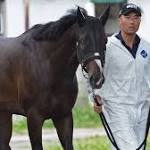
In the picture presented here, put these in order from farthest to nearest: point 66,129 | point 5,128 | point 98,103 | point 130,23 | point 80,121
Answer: point 80,121 < point 5,128 < point 66,129 < point 98,103 < point 130,23

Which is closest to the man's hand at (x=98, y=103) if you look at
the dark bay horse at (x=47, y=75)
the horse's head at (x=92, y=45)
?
the horse's head at (x=92, y=45)

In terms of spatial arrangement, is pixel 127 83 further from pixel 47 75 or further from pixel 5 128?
pixel 5 128

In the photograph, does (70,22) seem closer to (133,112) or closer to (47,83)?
(47,83)

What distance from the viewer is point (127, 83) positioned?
277 inches

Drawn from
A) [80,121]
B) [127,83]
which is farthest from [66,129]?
[80,121]

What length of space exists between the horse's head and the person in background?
13cm

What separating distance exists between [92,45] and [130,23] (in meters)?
0.42

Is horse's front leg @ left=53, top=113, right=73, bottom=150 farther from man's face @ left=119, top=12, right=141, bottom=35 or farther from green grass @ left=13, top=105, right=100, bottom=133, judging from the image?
green grass @ left=13, top=105, right=100, bottom=133

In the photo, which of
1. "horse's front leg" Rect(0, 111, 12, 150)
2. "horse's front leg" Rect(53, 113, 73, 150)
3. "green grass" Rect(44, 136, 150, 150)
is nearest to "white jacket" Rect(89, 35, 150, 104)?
"horse's front leg" Rect(53, 113, 73, 150)

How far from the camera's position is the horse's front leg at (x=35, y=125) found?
7.68m

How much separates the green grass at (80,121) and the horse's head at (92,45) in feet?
21.0

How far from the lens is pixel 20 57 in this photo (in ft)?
26.3

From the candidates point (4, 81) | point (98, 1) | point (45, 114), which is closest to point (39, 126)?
point (45, 114)

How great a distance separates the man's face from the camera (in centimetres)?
695
